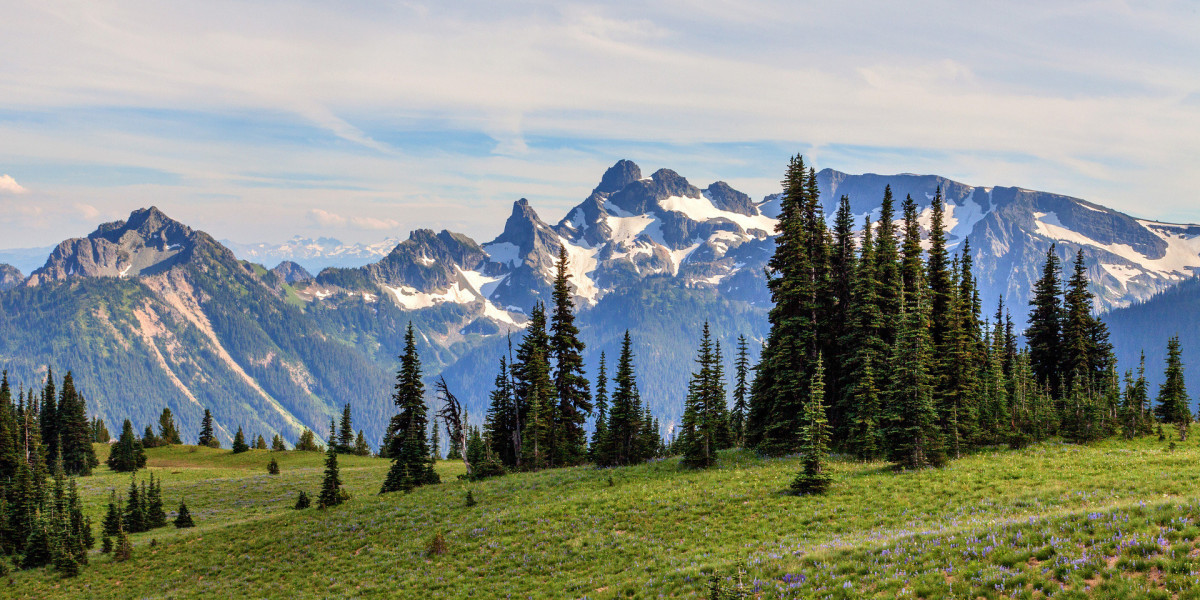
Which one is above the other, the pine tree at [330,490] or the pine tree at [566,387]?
the pine tree at [566,387]

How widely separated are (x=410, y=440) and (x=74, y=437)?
71947 mm

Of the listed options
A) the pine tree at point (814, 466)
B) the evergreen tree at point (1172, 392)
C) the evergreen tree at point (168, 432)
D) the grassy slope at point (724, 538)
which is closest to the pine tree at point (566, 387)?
the grassy slope at point (724, 538)

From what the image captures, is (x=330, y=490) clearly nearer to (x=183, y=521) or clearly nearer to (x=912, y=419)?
(x=183, y=521)

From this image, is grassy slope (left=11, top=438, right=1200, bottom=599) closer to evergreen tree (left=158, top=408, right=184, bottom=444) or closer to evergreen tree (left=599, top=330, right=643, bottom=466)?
evergreen tree (left=599, top=330, right=643, bottom=466)

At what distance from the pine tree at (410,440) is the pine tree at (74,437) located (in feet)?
191

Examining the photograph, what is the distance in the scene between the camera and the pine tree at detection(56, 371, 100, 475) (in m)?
91.1

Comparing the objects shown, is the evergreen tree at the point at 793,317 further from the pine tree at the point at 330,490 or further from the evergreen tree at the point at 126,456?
the evergreen tree at the point at 126,456

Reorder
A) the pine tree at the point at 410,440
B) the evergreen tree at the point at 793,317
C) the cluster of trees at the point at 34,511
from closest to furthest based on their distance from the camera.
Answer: the cluster of trees at the point at 34,511 < the evergreen tree at the point at 793,317 < the pine tree at the point at 410,440

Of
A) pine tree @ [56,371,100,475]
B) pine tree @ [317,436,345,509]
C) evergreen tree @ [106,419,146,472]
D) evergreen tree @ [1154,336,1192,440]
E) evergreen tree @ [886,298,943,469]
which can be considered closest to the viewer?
evergreen tree @ [886,298,943,469]

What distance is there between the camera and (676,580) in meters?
22.4

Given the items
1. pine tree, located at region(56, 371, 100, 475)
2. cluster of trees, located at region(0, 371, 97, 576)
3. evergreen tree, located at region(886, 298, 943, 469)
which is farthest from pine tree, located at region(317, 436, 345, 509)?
pine tree, located at region(56, 371, 100, 475)

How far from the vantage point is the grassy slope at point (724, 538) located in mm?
16891

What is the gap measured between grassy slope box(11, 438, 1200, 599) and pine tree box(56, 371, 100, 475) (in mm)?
57415

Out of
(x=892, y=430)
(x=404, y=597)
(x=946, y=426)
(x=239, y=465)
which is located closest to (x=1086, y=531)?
(x=892, y=430)
